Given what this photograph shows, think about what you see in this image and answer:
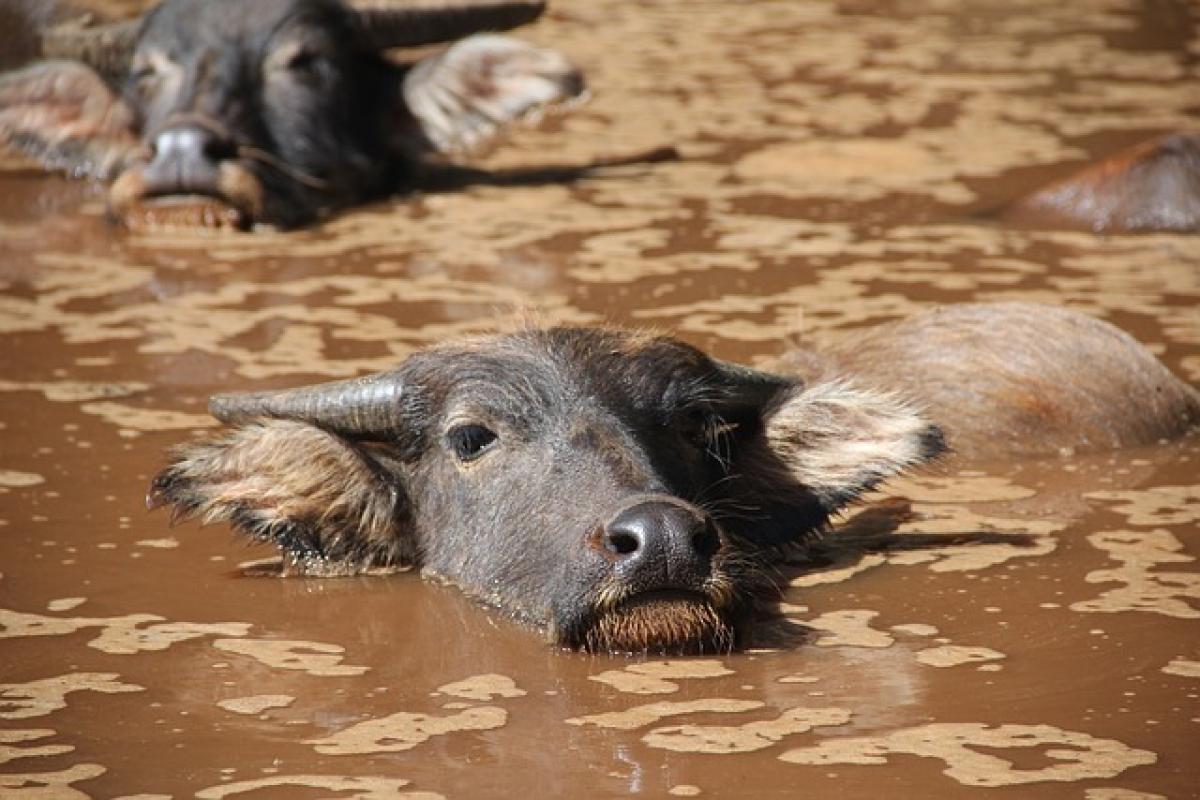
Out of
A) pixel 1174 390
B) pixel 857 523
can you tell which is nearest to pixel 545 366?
pixel 857 523

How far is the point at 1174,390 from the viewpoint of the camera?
263 inches

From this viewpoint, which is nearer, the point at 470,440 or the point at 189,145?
the point at 470,440

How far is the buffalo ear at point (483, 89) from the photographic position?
429 inches

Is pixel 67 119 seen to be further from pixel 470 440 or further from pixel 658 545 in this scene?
pixel 658 545

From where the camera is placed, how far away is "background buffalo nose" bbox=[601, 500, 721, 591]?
4676 millimetres

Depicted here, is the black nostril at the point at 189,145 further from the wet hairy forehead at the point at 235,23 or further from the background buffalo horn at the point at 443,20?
the background buffalo horn at the point at 443,20

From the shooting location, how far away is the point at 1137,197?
30.4 feet

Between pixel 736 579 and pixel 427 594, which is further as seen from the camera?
pixel 427 594

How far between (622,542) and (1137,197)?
16.9 ft

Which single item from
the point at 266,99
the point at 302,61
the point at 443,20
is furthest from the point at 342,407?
the point at 443,20

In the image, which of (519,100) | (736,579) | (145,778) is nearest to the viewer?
(145,778)

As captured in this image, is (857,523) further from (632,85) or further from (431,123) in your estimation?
(632,85)

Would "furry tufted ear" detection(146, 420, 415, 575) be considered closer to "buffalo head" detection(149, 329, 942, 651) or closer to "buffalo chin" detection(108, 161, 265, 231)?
"buffalo head" detection(149, 329, 942, 651)

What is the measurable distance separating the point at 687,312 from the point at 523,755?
391 centimetres
